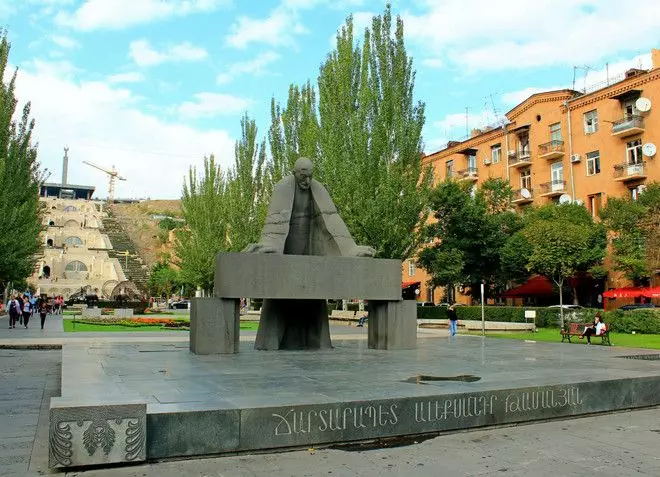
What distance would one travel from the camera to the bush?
85.5 ft

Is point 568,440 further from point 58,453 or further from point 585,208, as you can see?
point 585,208

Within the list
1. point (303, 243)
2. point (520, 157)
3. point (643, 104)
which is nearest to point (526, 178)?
point (520, 157)

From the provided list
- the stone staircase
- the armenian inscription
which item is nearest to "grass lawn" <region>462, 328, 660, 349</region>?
the armenian inscription

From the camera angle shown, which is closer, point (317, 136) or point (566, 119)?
point (317, 136)

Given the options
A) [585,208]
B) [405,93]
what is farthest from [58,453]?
[585,208]

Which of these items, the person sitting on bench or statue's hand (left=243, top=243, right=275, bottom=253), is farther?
the person sitting on bench

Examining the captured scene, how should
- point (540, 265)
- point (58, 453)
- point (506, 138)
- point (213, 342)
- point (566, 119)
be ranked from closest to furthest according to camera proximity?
point (58, 453) → point (213, 342) → point (540, 265) → point (566, 119) → point (506, 138)

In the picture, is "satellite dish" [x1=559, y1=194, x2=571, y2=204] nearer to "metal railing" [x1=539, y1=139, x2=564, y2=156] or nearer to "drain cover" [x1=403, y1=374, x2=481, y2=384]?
"metal railing" [x1=539, y1=139, x2=564, y2=156]

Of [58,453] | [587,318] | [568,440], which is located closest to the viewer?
[58,453]

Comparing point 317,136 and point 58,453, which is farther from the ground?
point 317,136

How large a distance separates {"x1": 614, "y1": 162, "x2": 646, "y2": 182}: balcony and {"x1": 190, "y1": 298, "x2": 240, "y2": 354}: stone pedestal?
33.3 metres

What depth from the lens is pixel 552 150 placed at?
4294 centimetres

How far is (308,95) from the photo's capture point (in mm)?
37188

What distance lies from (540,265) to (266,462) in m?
33.5
